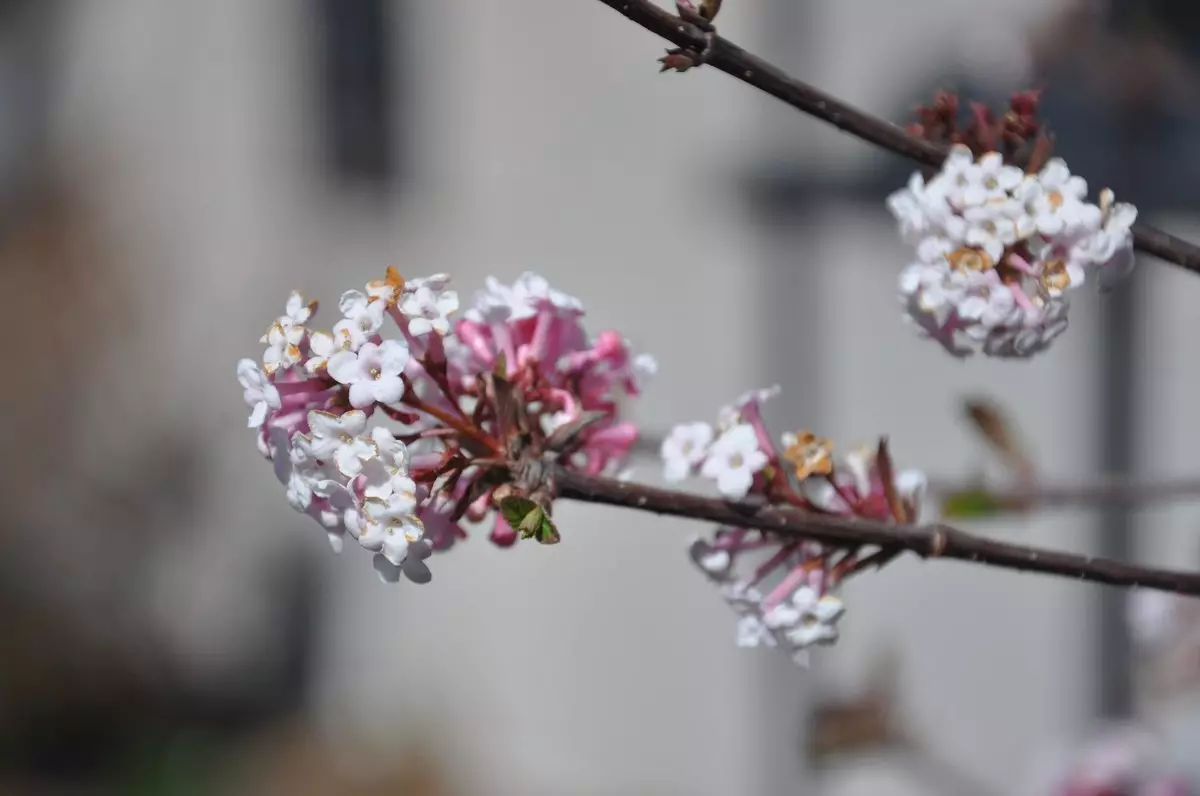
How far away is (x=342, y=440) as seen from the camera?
1.60ft

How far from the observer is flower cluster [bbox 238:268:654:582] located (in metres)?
0.49

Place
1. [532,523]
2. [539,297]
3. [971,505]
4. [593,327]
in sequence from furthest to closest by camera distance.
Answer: [593,327] → [971,505] → [539,297] → [532,523]

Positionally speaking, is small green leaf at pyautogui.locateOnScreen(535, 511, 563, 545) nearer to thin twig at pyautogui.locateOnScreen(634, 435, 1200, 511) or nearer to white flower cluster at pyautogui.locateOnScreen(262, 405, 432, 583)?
white flower cluster at pyautogui.locateOnScreen(262, 405, 432, 583)

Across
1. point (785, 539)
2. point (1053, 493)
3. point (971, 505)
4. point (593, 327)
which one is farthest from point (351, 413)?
point (593, 327)

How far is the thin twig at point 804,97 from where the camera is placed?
19.0 inches

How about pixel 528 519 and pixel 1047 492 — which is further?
pixel 1047 492

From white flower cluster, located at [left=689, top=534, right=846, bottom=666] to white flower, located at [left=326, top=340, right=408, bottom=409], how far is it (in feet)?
0.65

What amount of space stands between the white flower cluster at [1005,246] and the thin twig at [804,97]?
0.02 meters

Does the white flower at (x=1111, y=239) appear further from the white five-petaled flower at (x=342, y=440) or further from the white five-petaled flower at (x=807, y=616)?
the white five-petaled flower at (x=342, y=440)

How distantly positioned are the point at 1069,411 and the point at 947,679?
0.55m

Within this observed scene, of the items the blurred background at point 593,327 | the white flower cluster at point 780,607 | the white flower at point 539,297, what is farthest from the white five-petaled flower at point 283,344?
the blurred background at point 593,327

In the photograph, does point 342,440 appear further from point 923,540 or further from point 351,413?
point 923,540

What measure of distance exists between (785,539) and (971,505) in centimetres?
47

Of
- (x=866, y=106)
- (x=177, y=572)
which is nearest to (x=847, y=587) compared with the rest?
(x=866, y=106)
